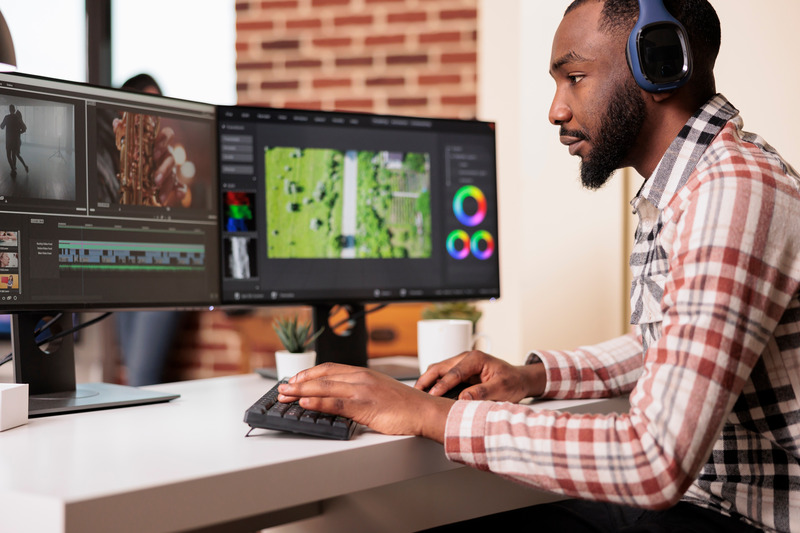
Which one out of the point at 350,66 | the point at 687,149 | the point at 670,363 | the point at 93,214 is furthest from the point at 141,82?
the point at 670,363

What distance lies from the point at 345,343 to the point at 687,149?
0.77 m

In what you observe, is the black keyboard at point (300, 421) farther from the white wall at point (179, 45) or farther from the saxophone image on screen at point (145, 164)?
the white wall at point (179, 45)

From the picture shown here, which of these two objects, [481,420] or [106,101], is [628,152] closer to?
[481,420]

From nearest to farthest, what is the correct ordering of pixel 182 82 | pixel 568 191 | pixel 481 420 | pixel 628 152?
pixel 481 420 → pixel 628 152 → pixel 568 191 → pixel 182 82

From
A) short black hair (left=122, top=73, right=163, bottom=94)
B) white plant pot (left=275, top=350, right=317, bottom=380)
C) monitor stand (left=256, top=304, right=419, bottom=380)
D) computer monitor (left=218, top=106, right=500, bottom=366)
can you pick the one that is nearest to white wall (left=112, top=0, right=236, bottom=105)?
short black hair (left=122, top=73, right=163, bottom=94)

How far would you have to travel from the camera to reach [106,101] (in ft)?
4.00

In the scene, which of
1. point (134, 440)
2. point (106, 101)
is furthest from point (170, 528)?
point (106, 101)

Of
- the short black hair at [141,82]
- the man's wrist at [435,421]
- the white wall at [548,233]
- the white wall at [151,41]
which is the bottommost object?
the man's wrist at [435,421]

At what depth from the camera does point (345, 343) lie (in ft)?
4.91

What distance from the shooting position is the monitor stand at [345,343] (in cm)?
147

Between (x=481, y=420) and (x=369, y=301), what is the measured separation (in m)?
0.64

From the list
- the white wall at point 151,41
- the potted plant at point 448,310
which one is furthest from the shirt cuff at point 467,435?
the white wall at point 151,41

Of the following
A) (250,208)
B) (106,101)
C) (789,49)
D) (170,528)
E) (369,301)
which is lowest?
(170,528)

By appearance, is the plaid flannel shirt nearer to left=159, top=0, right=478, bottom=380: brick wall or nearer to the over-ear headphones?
the over-ear headphones
